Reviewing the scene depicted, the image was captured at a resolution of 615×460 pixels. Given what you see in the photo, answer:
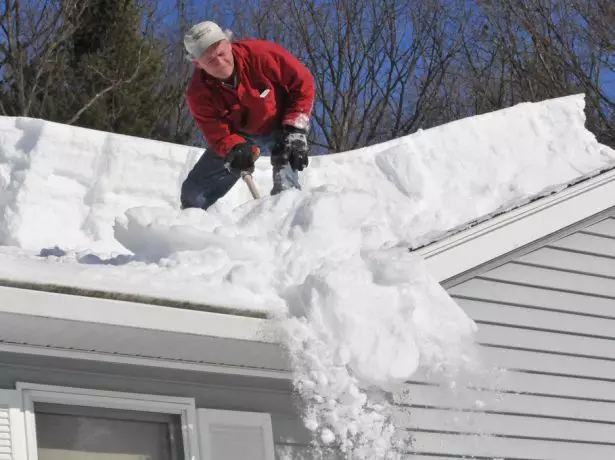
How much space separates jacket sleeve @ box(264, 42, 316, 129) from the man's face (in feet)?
0.85

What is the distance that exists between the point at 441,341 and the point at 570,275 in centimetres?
179

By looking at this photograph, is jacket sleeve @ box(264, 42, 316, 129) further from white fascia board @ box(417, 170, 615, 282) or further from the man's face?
white fascia board @ box(417, 170, 615, 282)

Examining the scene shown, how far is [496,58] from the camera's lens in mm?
23984

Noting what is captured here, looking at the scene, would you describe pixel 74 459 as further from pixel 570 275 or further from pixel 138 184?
pixel 138 184

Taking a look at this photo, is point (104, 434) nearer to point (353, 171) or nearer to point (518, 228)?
point (518, 228)

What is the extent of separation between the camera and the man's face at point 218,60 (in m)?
5.76

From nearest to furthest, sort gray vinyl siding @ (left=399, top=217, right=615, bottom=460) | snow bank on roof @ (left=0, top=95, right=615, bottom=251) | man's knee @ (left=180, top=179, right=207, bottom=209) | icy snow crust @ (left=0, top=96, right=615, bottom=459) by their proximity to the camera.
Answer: icy snow crust @ (left=0, top=96, right=615, bottom=459) → gray vinyl siding @ (left=399, top=217, right=615, bottom=460) → man's knee @ (left=180, top=179, right=207, bottom=209) → snow bank on roof @ (left=0, top=95, right=615, bottom=251)

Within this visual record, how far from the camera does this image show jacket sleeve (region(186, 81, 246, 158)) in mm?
6027

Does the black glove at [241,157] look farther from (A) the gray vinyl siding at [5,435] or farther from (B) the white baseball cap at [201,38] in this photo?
(A) the gray vinyl siding at [5,435]

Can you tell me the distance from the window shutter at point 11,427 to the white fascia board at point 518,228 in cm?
213

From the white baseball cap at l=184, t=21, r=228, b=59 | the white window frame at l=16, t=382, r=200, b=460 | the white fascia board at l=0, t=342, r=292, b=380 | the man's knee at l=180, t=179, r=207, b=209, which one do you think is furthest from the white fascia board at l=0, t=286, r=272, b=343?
the man's knee at l=180, t=179, r=207, b=209

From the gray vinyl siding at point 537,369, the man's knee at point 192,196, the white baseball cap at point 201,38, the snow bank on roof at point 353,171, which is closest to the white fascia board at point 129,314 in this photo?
the gray vinyl siding at point 537,369

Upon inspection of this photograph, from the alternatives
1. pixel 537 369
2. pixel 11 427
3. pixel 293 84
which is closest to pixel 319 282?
pixel 11 427

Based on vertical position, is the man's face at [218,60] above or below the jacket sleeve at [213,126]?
above
